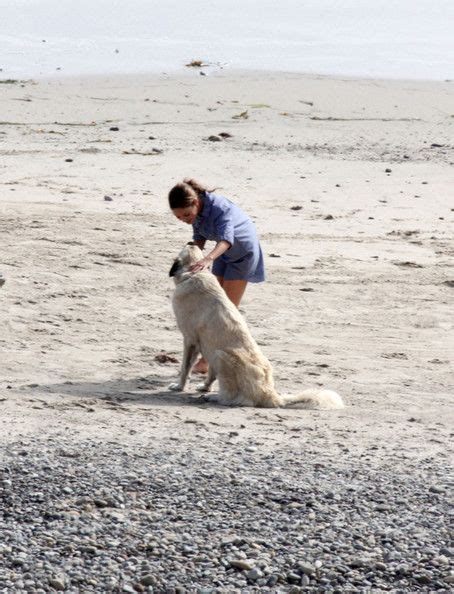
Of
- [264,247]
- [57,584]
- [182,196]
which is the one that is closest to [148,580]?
[57,584]

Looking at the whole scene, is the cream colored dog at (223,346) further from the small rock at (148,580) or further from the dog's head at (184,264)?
the small rock at (148,580)

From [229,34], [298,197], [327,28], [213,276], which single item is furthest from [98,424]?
[327,28]

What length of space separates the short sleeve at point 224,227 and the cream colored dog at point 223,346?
305mm

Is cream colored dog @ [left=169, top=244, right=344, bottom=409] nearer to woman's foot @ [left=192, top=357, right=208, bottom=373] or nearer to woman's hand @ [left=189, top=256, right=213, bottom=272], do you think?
woman's hand @ [left=189, top=256, right=213, bottom=272]

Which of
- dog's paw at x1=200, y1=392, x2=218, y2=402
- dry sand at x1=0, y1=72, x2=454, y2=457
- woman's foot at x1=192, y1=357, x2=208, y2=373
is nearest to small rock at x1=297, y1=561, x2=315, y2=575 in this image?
dry sand at x1=0, y1=72, x2=454, y2=457

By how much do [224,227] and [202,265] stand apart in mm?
482

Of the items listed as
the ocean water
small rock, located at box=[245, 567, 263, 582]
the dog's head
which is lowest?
small rock, located at box=[245, 567, 263, 582]

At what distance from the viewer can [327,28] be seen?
114 feet

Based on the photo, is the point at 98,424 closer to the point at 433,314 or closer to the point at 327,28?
the point at 433,314

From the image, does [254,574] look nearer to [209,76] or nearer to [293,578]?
[293,578]

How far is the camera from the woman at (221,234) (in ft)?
29.6

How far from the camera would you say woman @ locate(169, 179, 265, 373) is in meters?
9.02

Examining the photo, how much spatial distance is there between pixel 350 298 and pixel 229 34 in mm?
21114

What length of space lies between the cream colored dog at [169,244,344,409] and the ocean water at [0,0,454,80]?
610 inches
